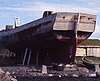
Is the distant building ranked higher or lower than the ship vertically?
lower

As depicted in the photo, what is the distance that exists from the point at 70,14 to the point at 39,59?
523cm

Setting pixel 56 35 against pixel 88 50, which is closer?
pixel 56 35

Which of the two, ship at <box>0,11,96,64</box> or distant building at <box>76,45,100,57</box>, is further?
distant building at <box>76,45,100,57</box>

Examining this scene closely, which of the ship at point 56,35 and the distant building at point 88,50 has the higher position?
the ship at point 56,35

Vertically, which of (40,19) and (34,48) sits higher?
(40,19)

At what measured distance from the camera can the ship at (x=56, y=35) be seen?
2641 cm

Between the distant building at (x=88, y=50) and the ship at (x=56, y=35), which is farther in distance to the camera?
the distant building at (x=88, y=50)

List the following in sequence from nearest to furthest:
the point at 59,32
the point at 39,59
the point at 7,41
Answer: the point at 59,32, the point at 39,59, the point at 7,41

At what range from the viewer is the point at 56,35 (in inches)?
1043

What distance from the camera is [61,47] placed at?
27672 millimetres

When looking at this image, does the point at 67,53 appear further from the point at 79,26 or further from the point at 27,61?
the point at 27,61

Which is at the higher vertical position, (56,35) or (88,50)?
(56,35)

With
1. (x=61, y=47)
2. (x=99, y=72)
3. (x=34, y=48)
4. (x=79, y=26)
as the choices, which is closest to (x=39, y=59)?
(x=34, y=48)

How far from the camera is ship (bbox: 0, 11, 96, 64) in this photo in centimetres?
2641
